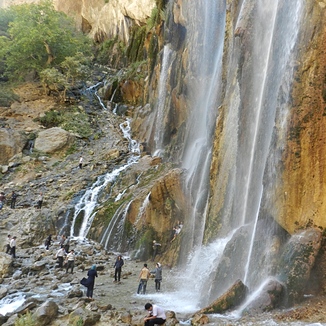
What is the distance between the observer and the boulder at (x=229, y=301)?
31.2ft

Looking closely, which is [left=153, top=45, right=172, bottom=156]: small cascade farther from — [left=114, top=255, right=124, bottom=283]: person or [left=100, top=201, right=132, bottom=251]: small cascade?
[left=114, top=255, right=124, bottom=283]: person

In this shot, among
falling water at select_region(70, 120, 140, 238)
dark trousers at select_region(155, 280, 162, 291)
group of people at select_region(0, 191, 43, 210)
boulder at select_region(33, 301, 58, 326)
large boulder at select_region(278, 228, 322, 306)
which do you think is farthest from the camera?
group of people at select_region(0, 191, 43, 210)

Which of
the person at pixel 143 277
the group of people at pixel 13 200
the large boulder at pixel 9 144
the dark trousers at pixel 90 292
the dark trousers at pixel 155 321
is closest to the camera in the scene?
the dark trousers at pixel 155 321

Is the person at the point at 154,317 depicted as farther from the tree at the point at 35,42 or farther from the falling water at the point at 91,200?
the tree at the point at 35,42

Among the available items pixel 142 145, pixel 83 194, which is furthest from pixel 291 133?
pixel 142 145

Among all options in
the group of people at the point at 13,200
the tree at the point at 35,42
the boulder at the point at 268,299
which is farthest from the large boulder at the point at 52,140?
the boulder at the point at 268,299

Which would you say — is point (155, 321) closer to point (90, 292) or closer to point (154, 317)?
point (154, 317)

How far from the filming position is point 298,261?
9.41 meters

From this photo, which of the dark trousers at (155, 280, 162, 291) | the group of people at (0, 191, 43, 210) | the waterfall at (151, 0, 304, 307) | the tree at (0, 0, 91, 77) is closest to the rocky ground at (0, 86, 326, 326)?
the dark trousers at (155, 280, 162, 291)

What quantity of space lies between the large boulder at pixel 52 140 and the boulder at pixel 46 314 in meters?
21.0

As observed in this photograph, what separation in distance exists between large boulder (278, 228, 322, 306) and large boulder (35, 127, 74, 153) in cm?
2343

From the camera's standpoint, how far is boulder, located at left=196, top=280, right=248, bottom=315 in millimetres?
9508

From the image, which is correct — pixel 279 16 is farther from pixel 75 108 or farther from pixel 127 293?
pixel 75 108

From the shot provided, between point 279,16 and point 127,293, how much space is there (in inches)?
410
